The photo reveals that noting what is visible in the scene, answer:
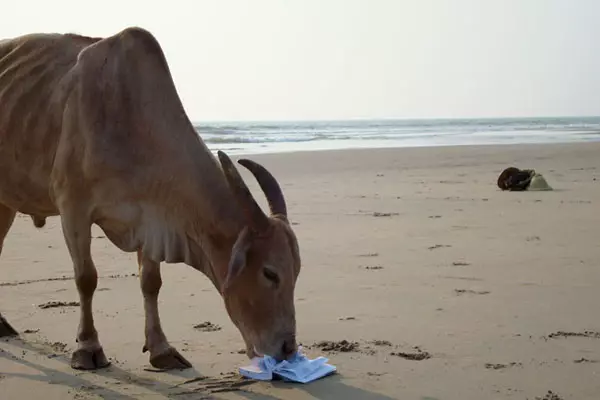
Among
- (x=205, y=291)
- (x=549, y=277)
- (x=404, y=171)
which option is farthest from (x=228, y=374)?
(x=404, y=171)

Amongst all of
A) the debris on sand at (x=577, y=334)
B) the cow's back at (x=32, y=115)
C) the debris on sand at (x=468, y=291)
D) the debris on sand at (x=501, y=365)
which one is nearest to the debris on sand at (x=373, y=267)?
the debris on sand at (x=468, y=291)

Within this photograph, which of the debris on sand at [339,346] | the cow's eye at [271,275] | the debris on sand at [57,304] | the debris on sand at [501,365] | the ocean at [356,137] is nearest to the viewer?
the cow's eye at [271,275]

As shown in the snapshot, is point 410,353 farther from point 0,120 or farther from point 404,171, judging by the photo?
point 404,171

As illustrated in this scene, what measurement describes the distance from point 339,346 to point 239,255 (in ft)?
4.42

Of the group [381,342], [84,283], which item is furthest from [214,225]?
[381,342]

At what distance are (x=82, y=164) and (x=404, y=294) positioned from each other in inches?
112

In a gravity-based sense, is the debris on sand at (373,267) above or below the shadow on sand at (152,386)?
above

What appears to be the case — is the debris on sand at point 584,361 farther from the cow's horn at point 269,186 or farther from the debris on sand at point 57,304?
the debris on sand at point 57,304

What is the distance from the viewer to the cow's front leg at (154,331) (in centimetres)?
520

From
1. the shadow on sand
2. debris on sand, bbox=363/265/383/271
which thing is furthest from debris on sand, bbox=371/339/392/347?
debris on sand, bbox=363/265/383/271

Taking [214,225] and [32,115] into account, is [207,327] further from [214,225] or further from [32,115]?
[32,115]

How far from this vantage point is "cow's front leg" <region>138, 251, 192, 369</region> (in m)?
5.20

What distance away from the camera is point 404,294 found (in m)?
6.76

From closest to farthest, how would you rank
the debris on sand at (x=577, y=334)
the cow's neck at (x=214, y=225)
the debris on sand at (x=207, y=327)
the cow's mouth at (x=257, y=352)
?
the cow's mouth at (x=257, y=352) → the cow's neck at (x=214, y=225) → the debris on sand at (x=577, y=334) → the debris on sand at (x=207, y=327)
